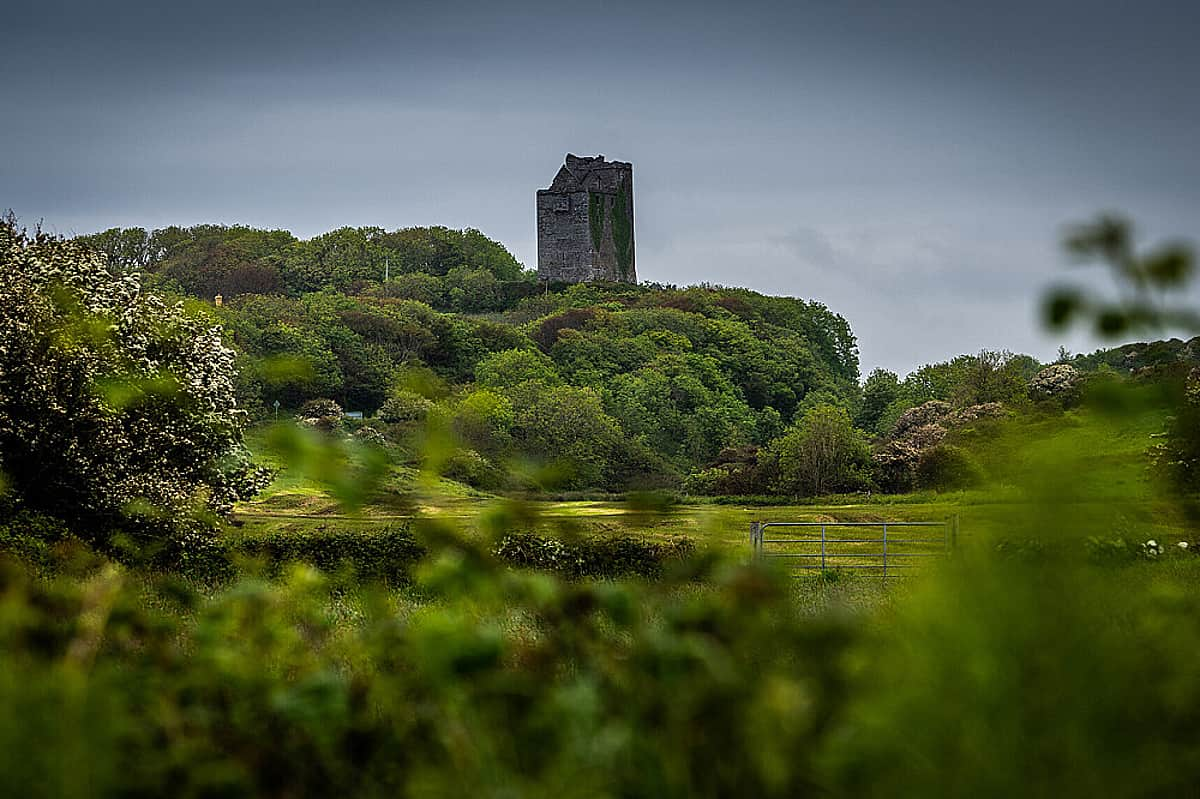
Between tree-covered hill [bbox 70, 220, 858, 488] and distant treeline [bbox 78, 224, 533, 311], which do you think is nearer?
tree-covered hill [bbox 70, 220, 858, 488]

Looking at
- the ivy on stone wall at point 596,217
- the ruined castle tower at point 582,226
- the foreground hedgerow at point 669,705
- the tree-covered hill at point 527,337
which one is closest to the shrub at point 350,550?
the tree-covered hill at point 527,337

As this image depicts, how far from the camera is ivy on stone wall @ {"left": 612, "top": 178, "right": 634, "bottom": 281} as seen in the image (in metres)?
85.2

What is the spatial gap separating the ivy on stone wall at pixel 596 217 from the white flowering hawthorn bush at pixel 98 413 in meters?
69.4

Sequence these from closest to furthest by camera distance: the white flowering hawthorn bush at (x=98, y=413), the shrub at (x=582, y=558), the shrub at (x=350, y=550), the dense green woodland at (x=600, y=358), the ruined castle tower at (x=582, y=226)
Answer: the white flowering hawthorn bush at (x=98, y=413), the shrub at (x=582, y=558), the shrub at (x=350, y=550), the dense green woodland at (x=600, y=358), the ruined castle tower at (x=582, y=226)

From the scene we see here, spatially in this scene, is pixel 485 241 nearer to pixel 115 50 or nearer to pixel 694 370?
pixel 694 370

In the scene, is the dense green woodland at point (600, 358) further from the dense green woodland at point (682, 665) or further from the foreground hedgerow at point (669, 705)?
the foreground hedgerow at point (669, 705)

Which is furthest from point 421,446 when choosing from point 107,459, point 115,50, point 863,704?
point 115,50

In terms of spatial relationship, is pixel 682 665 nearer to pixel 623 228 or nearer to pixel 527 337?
pixel 527 337

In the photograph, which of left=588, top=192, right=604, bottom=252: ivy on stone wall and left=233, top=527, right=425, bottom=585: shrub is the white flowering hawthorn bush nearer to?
left=233, top=527, right=425, bottom=585: shrub

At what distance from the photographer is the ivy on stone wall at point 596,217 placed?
83938 mm

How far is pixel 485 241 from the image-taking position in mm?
89875

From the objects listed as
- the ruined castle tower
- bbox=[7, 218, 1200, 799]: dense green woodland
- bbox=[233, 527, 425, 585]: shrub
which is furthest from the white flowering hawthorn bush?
the ruined castle tower

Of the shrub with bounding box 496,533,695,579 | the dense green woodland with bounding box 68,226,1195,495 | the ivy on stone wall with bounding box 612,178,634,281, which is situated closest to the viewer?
the shrub with bounding box 496,533,695,579

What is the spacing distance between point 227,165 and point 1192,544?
68.7 m
